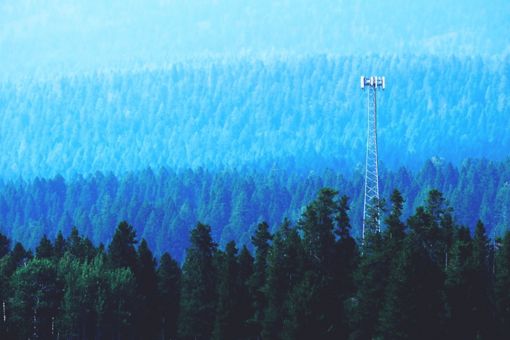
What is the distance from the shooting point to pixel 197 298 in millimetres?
66938

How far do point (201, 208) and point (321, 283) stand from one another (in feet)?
315

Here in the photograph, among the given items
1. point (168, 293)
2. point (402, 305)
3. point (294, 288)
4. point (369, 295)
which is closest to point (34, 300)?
point (168, 293)

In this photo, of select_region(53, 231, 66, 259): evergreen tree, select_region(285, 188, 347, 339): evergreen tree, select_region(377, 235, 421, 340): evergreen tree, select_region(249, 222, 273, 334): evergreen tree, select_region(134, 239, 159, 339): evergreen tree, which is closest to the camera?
select_region(377, 235, 421, 340): evergreen tree

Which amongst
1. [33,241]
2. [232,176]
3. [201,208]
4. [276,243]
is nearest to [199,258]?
[276,243]

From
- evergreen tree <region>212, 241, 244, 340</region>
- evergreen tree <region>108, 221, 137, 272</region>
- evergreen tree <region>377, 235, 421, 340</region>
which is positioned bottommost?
evergreen tree <region>377, 235, 421, 340</region>

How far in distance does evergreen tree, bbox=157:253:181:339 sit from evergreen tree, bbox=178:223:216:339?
295 cm

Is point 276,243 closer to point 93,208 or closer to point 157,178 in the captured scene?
point 93,208

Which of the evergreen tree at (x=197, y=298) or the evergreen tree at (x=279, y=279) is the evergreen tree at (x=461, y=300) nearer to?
the evergreen tree at (x=279, y=279)

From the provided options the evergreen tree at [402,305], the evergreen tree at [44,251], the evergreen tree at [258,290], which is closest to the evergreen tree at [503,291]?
the evergreen tree at [402,305]

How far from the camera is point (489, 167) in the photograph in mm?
152625

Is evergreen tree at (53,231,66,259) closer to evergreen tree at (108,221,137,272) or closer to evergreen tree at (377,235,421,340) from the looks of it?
evergreen tree at (108,221,137,272)

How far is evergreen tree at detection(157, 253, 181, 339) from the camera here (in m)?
71.8

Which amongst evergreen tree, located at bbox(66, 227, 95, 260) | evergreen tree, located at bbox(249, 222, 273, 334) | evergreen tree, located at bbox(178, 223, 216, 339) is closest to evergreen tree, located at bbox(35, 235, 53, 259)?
evergreen tree, located at bbox(66, 227, 95, 260)

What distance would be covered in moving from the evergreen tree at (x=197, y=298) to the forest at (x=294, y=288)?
0.06 meters
